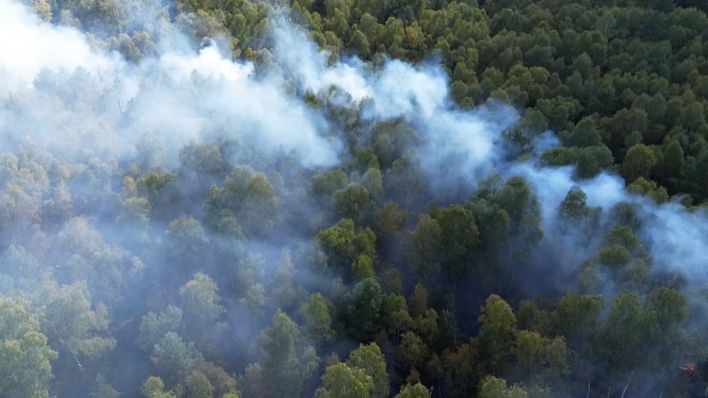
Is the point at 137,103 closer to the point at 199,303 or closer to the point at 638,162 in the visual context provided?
the point at 199,303

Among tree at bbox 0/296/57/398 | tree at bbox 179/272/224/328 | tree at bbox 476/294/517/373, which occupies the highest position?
tree at bbox 476/294/517/373

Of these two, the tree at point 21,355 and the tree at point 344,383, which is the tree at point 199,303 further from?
the tree at point 344,383

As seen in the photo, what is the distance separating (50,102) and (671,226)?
58141 millimetres

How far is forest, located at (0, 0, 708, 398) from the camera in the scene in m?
39.3

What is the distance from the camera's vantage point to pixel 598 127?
6322cm

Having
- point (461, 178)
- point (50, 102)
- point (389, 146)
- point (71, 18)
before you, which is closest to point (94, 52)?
point (71, 18)

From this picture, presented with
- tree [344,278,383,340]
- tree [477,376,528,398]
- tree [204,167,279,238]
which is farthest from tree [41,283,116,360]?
tree [477,376,528,398]

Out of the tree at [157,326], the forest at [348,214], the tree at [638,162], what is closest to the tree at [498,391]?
the forest at [348,214]

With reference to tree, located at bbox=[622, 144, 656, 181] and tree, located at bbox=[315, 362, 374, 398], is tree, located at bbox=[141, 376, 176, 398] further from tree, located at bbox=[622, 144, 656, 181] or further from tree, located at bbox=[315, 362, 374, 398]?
tree, located at bbox=[622, 144, 656, 181]

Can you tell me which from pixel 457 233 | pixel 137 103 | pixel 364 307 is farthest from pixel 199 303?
pixel 137 103

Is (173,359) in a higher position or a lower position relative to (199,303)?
lower

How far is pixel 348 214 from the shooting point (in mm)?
50500

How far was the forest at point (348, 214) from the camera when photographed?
39344mm

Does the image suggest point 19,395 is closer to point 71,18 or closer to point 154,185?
point 154,185
